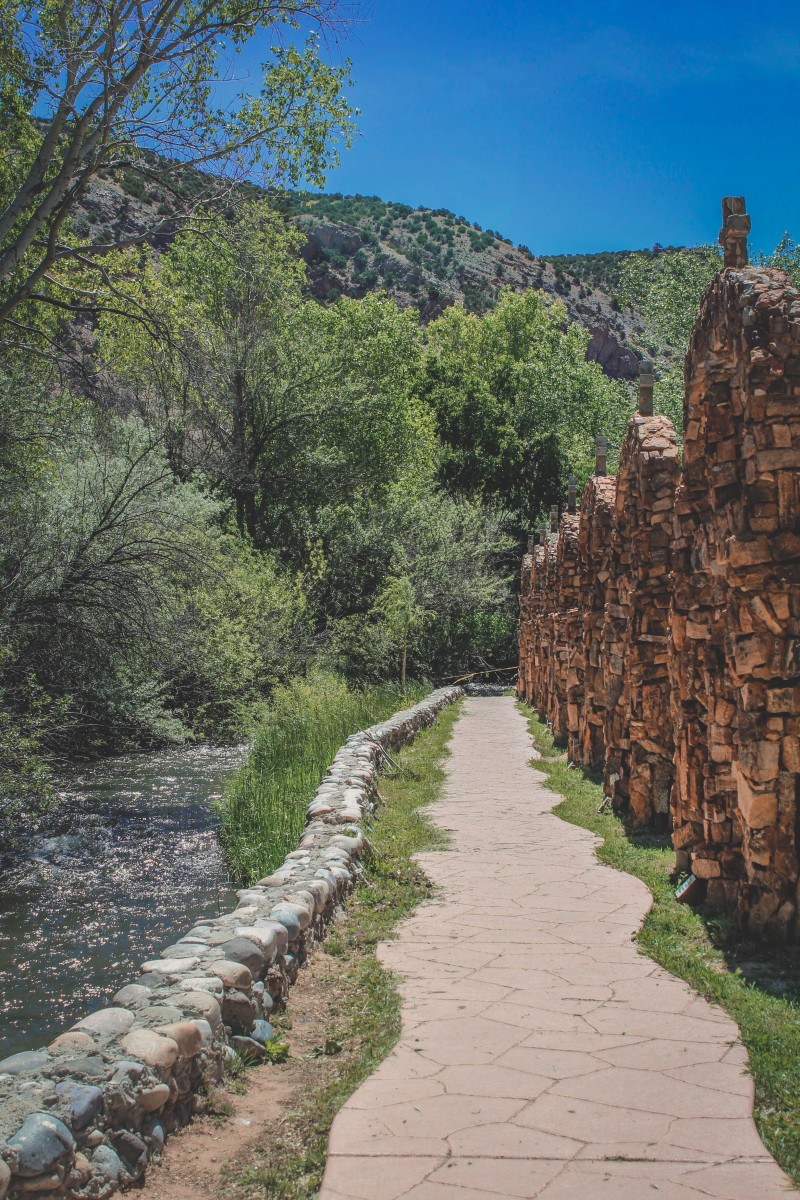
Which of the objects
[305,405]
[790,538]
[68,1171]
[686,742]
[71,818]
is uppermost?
[305,405]

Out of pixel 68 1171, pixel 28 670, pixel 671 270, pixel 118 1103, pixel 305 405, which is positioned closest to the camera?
pixel 68 1171

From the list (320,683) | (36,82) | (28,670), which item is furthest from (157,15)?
(320,683)

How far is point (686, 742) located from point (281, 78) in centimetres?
895

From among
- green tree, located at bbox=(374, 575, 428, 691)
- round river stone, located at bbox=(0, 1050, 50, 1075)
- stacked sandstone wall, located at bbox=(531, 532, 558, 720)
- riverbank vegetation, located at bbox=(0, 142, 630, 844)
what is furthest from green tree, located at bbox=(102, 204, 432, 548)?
round river stone, located at bbox=(0, 1050, 50, 1075)

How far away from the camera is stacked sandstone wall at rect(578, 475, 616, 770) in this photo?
10109mm

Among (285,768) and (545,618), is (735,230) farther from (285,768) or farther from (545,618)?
(545,618)

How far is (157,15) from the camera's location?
9539mm

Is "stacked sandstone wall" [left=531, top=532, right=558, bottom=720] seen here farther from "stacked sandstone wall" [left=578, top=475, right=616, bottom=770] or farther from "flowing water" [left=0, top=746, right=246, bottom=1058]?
"flowing water" [left=0, top=746, right=246, bottom=1058]

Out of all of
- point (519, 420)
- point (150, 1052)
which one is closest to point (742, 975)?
point (150, 1052)

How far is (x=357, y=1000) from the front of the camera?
4664 millimetres

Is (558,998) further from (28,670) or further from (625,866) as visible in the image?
(28,670)

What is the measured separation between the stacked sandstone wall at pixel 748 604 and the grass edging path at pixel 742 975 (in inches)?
8.3

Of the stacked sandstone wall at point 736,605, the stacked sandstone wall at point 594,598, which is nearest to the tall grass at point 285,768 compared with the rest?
the stacked sandstone wall at point 594,598

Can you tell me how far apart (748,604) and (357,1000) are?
2.82m
